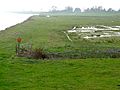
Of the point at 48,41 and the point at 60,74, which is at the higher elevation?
the point at 60,74

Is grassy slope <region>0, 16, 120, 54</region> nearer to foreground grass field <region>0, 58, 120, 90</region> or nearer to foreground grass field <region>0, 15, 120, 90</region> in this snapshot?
foreground grass field <region>0, 15, 120, 90</region>

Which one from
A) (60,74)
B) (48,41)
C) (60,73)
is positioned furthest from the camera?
(48,41)

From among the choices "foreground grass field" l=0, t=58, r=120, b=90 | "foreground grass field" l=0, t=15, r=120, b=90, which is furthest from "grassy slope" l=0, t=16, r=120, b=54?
"foreground grass field" l=0, t=58, r=120, b=90

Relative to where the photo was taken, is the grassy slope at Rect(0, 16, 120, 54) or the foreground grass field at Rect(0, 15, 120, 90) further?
the grassy slope at Rect(0, 16, 120, 54)

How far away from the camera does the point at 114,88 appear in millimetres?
20469

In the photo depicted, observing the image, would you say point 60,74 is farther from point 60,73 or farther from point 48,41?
point 48,41

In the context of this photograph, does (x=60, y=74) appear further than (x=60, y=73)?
No

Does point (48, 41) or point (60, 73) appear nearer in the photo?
point (60, 73)

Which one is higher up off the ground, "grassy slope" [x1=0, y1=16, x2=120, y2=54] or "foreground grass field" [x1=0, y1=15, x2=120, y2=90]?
"foreground grass field" [x1=0, y1=15, x2=120, y2=90]

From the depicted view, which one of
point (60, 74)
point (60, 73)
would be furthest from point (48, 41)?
point (60, 74)

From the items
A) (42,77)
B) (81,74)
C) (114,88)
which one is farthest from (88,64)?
(114,88)

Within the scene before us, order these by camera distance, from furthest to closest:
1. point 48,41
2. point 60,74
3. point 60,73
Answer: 1. point 48,41
2. point 60,73
3. point 60,74

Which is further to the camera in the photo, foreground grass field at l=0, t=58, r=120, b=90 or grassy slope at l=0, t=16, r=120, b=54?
grassy slope at l=0, t=16, r=120, b=54

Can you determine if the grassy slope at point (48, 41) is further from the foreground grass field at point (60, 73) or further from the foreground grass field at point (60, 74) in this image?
the foreground grass field at point (60, 74)
